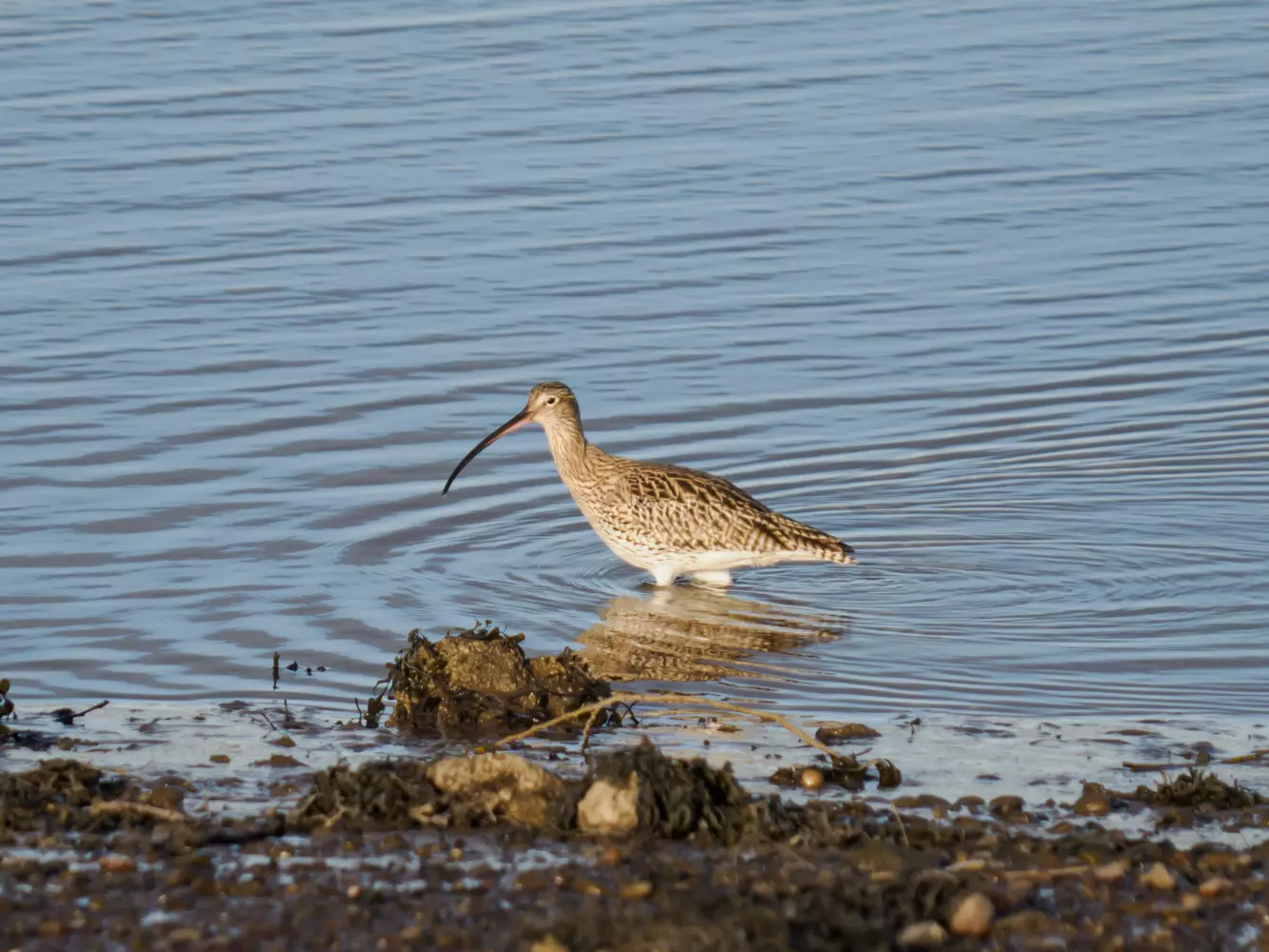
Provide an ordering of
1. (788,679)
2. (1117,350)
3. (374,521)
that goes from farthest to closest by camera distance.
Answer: (1117,350) < (374,521) < (788,679)

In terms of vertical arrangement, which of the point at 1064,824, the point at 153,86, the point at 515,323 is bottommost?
the point at 1064,824

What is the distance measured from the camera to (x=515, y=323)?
1611 centimetres

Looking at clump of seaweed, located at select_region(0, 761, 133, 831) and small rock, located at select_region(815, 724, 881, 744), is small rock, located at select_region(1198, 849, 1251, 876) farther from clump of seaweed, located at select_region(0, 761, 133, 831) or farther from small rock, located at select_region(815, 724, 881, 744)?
clump of seaweed, located at select_region(0, 761, 133, 831)

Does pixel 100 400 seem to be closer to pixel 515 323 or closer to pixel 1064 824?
pixel 515 323

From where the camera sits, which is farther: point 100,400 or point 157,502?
point 100,400

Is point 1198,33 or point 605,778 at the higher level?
point 1198,33

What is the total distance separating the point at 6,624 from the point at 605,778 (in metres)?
4.60

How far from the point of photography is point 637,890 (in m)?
5.95

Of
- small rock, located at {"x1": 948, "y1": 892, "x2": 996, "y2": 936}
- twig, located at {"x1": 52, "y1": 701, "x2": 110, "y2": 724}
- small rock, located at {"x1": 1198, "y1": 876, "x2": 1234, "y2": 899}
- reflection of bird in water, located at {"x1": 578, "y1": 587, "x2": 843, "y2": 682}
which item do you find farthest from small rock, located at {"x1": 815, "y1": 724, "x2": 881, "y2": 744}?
twig, located at {"x1": 52, "y1": 701, "x2": 110, "y2": 724}

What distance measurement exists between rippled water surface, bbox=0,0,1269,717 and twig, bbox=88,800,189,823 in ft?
7.71

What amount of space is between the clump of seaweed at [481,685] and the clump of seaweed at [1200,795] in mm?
2164

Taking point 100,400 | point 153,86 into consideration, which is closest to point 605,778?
point 100,400

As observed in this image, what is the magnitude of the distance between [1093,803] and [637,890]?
6.14 feet

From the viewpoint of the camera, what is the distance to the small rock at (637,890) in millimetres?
5938
